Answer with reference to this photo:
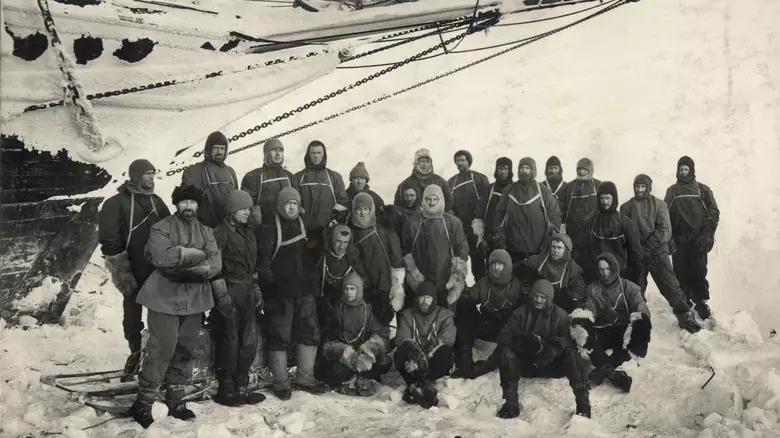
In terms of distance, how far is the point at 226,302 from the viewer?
3.34m

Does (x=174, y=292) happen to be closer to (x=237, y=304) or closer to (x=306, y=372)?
(x=237, y=304)

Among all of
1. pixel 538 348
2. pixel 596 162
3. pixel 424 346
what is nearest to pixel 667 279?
pixel 538 348

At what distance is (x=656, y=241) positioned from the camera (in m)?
4.86

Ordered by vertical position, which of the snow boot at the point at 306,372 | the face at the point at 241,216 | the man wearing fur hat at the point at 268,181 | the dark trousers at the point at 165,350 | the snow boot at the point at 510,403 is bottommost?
the snow boot at the point at 510,403

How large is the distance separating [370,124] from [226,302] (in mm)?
5193

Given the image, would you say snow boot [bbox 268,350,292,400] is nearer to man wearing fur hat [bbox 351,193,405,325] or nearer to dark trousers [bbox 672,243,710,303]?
man wearing fur hat [bbox 351,193,405,325]

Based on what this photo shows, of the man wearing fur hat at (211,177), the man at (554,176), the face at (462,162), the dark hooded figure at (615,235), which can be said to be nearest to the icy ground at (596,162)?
the dark hooded figure at (615,235)

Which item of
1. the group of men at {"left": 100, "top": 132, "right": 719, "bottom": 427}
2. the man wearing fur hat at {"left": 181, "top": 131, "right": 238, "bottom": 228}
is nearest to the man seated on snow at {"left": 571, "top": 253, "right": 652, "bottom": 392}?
the group of men at {"left": 100, "top": 132, "right": 719, "bottom": 427}

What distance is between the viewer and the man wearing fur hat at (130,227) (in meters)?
3.50

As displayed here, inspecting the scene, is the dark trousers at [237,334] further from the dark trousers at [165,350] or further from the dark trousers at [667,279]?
the dark trousers at [667,279]

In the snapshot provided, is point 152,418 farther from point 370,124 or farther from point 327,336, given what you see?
point 370,124

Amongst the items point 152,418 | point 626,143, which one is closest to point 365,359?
point 152,418

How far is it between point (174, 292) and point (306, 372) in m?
1.03

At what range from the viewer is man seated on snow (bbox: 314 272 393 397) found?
12.6ft
